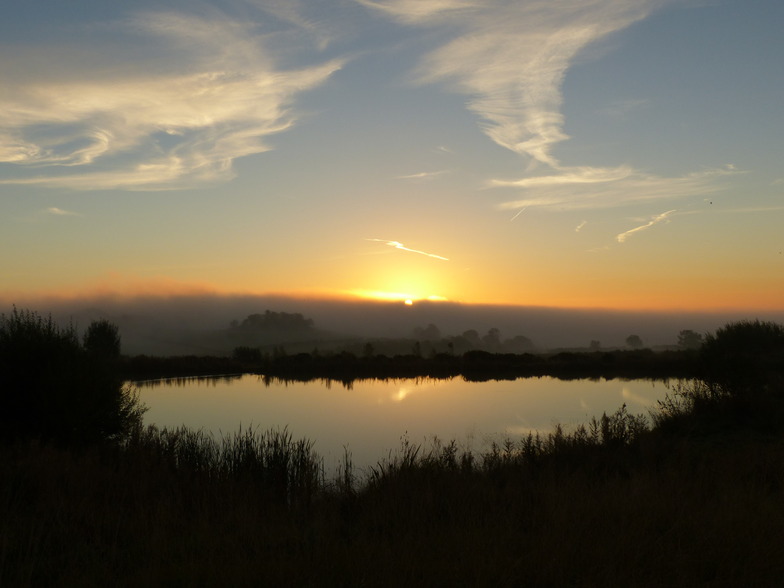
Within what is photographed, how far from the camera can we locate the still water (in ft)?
53.0

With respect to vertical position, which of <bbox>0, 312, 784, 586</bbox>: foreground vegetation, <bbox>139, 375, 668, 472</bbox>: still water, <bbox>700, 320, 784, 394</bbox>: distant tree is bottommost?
<bbox>139, 375, 668, 472</bbox>: still water

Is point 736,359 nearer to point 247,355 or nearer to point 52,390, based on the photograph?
point 52,390

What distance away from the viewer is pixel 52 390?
11.4 metres

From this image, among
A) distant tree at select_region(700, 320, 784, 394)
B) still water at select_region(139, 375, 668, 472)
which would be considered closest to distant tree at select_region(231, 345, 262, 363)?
still water at select_region(139, 375, 668, 472)

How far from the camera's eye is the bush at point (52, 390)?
11297 mm

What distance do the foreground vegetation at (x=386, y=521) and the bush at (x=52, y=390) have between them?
33.9 inches

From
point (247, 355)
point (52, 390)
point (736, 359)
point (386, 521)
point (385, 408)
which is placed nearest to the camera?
point (386, 521)

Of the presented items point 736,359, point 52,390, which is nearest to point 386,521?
point 52,390

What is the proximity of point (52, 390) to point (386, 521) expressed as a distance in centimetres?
797

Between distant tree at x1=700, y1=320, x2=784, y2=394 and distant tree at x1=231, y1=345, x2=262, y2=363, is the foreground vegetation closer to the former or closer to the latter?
distant tree at x1=700, y1=320, x2=784, y2=394

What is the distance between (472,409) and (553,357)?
2846 centimetres

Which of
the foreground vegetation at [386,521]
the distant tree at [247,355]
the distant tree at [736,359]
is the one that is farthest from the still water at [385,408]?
the distant tree at [247,355]

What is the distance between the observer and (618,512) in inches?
236

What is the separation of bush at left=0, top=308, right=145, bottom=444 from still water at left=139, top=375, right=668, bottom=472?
9.90 feet
